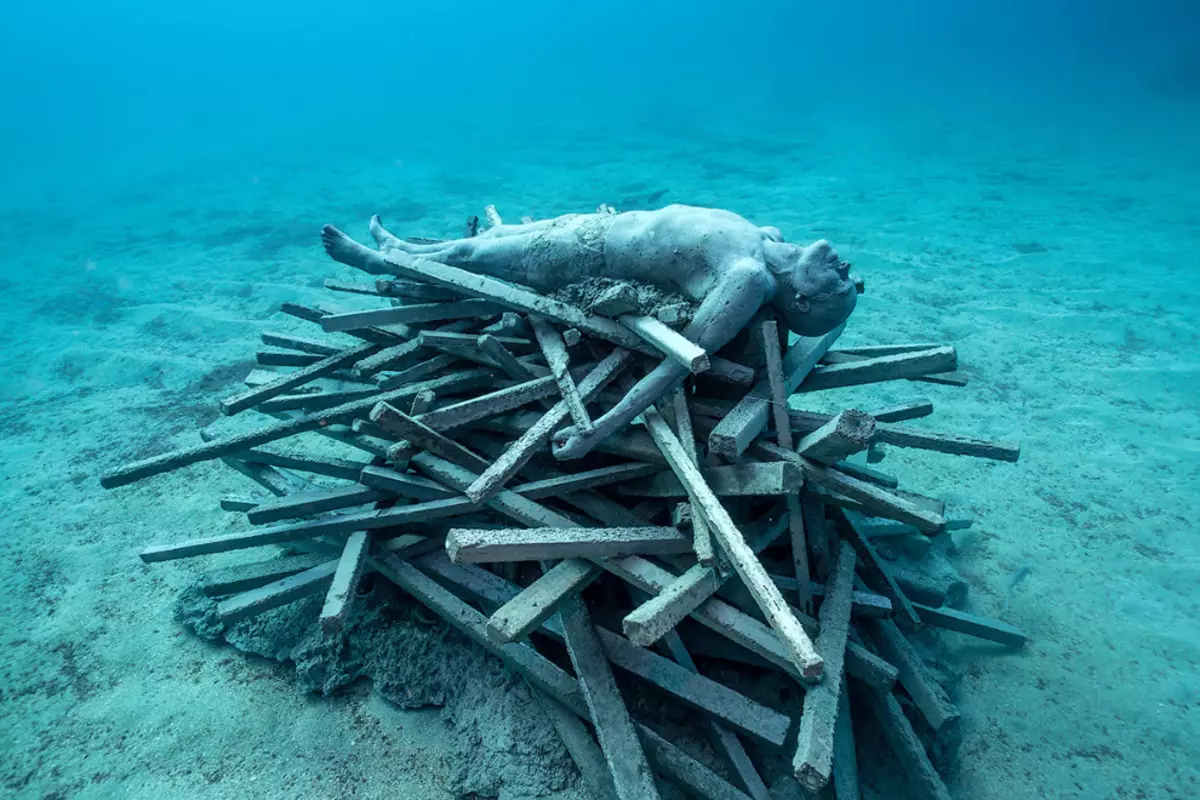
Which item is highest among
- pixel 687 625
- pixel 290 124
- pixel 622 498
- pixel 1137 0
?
pixel 1137 0

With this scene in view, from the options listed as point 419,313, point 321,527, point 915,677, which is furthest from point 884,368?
point 321,527

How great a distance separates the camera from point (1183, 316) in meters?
7.89

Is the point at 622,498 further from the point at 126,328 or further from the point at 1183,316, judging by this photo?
the point at 126,328

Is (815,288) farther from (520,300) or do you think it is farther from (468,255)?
(468,255)

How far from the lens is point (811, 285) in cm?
334

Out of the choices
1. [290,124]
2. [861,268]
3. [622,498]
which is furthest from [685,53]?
[622,498]

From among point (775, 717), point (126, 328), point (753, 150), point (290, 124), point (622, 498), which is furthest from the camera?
point (290, 124)

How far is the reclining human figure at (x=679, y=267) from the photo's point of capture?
10.6 feet

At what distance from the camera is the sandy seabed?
3.24 m

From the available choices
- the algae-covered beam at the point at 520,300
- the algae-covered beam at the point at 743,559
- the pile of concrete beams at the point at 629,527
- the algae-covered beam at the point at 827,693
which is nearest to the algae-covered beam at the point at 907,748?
the pile of concrete beams at the point at 629,527

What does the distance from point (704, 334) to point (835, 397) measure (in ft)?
12.9

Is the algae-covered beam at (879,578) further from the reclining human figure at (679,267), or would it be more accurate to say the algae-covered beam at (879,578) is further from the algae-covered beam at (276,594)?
the algae-covered beam at (276,594)

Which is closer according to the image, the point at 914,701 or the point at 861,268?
the point at 914,701

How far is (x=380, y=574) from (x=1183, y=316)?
1038 centimetres
